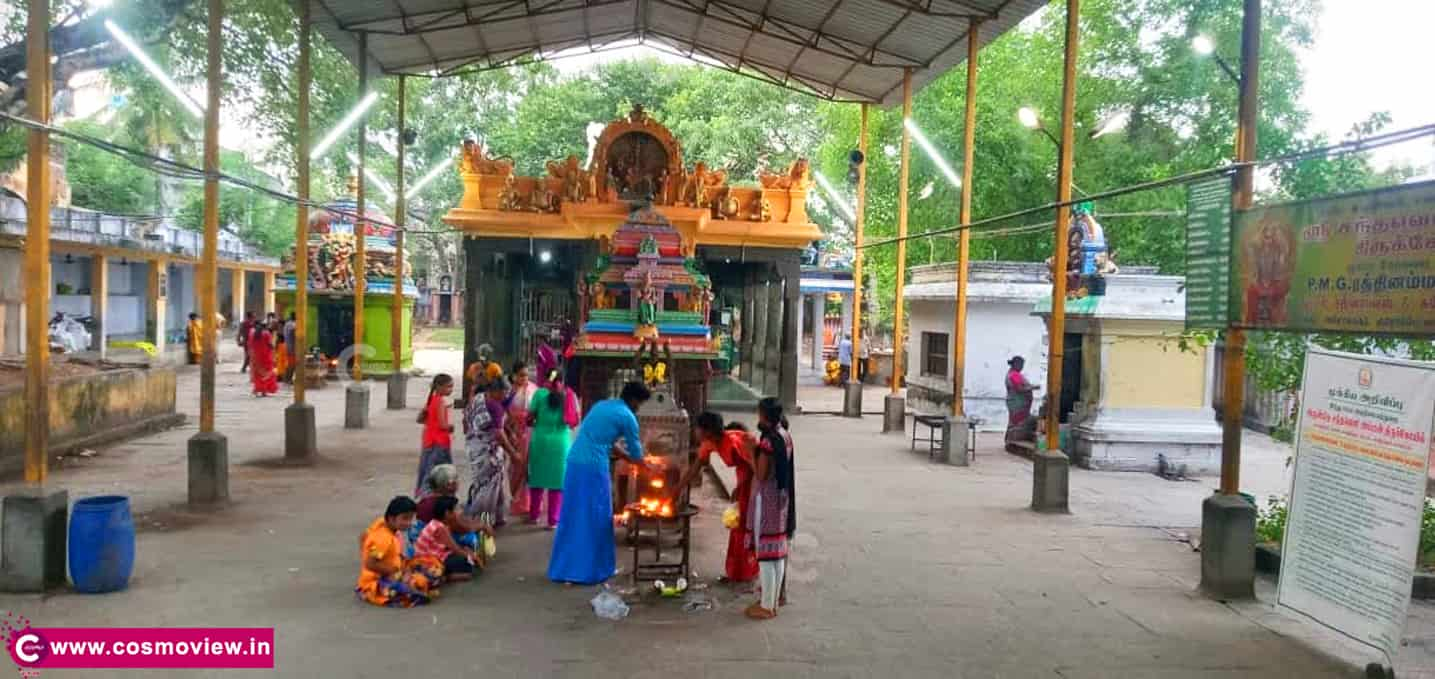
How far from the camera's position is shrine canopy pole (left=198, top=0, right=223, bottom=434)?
8070 millimetres

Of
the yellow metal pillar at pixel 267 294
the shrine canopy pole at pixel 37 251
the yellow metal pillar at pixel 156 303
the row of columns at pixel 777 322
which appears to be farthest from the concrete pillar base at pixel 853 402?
the yellow metal pillar at pixel 267 294

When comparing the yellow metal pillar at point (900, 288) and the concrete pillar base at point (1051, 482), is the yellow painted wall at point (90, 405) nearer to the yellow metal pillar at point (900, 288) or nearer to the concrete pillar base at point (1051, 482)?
the concrete pillar base at point (1051, 482)

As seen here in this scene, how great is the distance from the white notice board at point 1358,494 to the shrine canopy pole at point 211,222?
27.8 feet

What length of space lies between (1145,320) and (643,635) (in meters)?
9.34

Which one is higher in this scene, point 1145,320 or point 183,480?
point 1145,320

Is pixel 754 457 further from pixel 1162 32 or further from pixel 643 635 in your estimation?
pixel 1162 32

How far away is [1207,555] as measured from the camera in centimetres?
643

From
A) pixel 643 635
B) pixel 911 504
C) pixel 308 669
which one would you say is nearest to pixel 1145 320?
pixel 911 504

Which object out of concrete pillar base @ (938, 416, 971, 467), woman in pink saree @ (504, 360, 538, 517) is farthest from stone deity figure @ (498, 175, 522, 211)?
woman in pink saree @ (504, 360, 538, 517)

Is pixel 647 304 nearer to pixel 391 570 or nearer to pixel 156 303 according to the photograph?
pixel 391 570

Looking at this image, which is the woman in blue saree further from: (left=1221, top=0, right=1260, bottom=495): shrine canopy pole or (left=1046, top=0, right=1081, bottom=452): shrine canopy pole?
(left=1046, top=0, right=1081, bottom=452): shrine canopy pole

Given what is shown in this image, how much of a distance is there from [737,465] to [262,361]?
47.5ft

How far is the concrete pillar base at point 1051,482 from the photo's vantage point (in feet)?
29.4

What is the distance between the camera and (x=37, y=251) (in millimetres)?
5906
